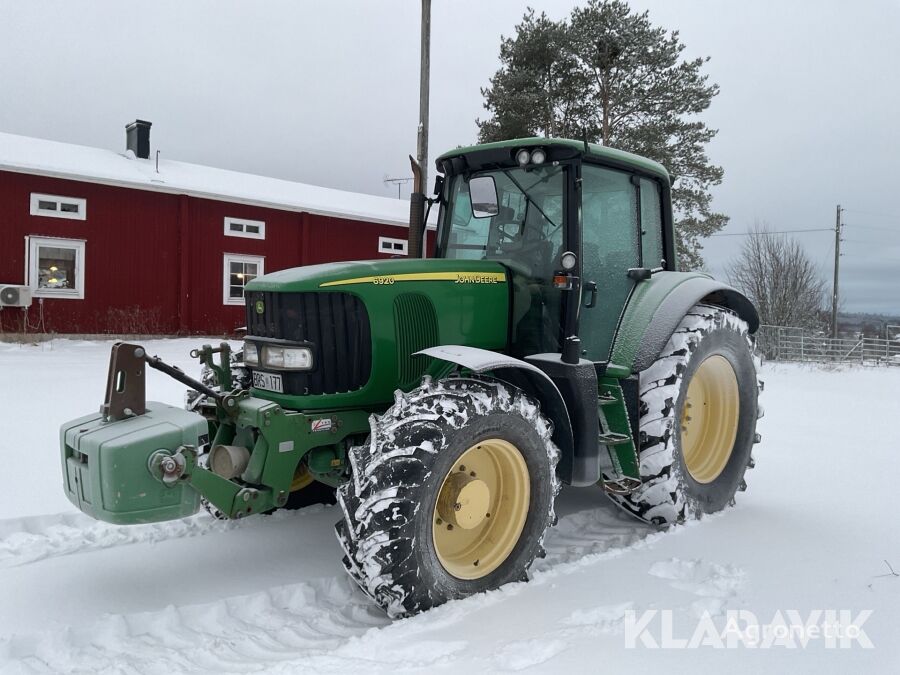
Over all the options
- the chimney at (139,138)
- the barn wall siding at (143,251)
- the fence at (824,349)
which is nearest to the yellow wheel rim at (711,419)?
the barn wall siding at (143,251)

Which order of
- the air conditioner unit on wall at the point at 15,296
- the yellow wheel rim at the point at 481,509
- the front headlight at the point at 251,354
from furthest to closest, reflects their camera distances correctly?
1. the air conditioner unit on wall at the point at 15,296
2. the front headlight at the point at 251,354
3. the yellow wheel rim at the point at 481,509

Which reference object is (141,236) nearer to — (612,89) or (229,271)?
(229,271)

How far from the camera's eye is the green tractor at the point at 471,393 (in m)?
2.85

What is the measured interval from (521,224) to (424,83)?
28.9 ft

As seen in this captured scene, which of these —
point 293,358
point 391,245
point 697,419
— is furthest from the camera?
point 391,245

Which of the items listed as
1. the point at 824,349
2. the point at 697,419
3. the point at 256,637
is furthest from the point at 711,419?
the point at 824,349

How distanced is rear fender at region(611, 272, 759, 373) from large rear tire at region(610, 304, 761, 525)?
0.50 ft

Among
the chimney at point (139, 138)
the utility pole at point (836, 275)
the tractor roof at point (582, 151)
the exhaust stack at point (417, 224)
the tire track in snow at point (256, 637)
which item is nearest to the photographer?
the tire track in snow at point (256, 637)

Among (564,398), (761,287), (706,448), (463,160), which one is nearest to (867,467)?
(706,448)

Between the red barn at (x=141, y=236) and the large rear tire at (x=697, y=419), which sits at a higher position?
the red barn at (x=141, y=236)

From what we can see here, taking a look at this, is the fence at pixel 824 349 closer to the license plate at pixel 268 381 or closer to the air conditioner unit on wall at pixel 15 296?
the air conditioner unit on wall at pixel 15 296

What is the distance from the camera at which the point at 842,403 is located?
32.4ft

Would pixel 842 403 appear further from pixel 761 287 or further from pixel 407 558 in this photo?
pixel 761 287

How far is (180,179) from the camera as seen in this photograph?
17.3 meters
